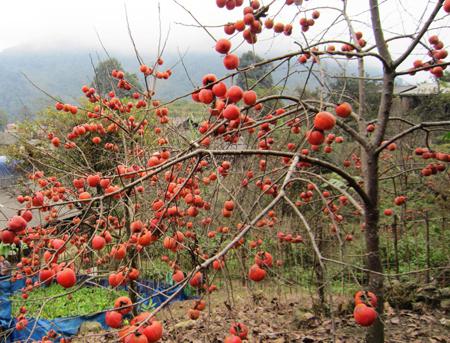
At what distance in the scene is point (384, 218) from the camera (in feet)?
23.0

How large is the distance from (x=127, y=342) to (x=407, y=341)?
2.82 meters

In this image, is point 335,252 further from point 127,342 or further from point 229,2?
point 127,342

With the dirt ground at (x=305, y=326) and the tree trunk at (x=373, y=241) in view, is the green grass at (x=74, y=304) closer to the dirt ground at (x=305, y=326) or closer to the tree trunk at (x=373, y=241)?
the dirt ground at (x=305, y=326)

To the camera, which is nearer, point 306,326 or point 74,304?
point 306,326

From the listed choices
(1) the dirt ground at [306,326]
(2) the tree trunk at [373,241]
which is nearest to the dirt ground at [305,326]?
(1) the dirt ground at [306,326]

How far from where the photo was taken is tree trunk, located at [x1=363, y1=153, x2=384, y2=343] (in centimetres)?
202

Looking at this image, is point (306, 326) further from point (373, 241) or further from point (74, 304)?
point (74, 304)

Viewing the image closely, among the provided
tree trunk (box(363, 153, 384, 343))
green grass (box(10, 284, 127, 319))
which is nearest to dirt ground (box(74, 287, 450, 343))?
tree trunk (box(363, 153, 384, 343))

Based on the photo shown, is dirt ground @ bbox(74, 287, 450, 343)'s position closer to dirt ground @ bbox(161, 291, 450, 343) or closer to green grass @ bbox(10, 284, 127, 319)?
dirt ground @ bbox(161, 291, 450, 343)

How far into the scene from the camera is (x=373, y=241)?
2043 mm

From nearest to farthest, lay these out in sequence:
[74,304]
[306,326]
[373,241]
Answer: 1. [373,241]
2. [306,326]
3. [74,304]

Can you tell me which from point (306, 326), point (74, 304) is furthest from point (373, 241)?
point (74, 304)

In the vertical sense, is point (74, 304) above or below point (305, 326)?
below

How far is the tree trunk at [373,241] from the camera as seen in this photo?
2016mm
